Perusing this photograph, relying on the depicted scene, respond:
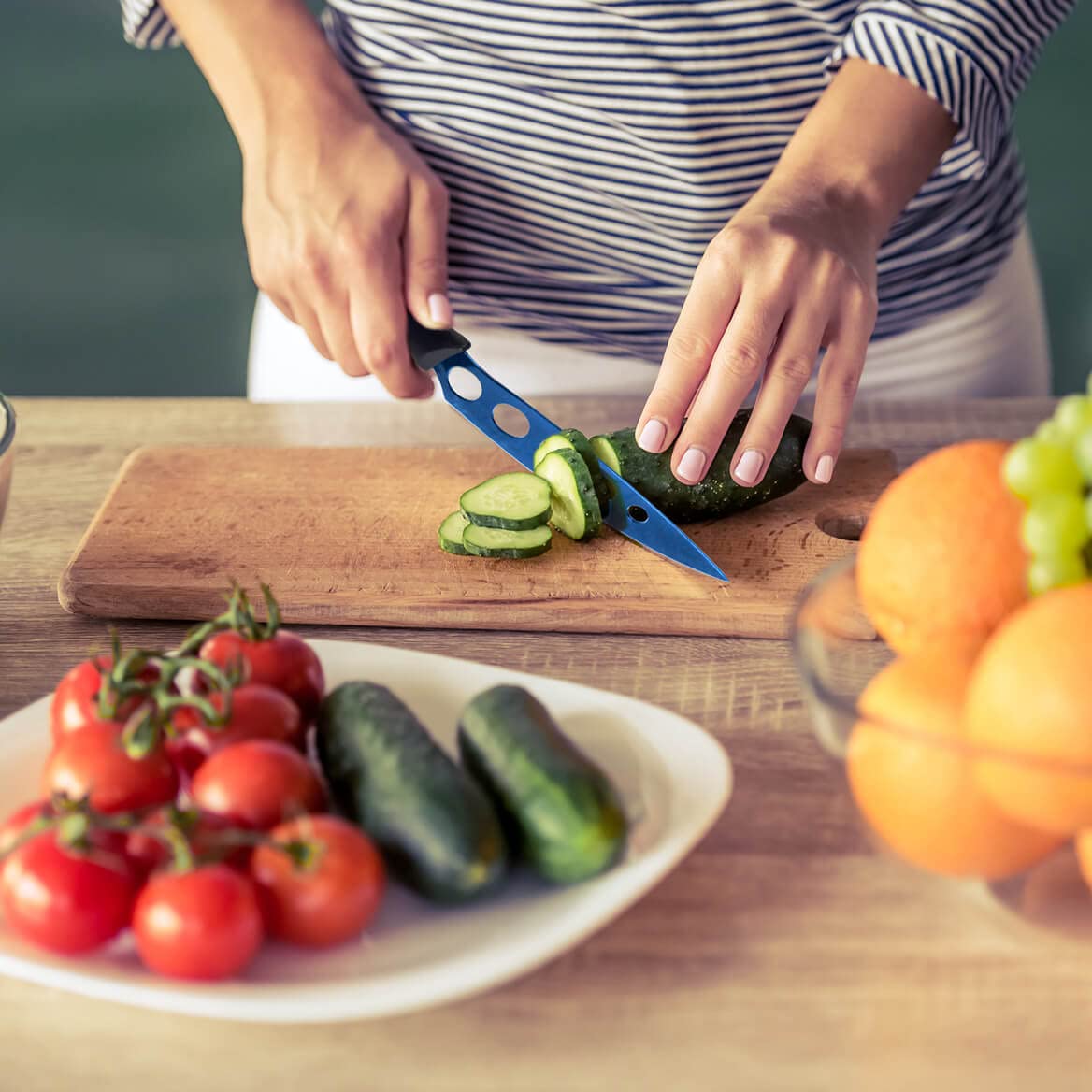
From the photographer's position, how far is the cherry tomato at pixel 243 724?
81 centimetres

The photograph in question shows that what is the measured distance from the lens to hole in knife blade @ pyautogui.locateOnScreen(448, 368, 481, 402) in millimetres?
1564

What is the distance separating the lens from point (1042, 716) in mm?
636

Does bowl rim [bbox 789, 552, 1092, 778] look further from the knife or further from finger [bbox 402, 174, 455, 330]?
finger [bbox 402, 174, 455, 330]

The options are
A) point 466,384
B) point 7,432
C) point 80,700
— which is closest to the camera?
point 80,700

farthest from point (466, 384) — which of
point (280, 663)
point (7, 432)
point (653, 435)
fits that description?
point (280, 663)

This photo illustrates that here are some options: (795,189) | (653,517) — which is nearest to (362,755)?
(653,517)

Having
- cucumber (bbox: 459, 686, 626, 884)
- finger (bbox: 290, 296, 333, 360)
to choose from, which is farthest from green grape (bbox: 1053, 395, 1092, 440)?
finger (bbox: 290, 296, 333, 360)

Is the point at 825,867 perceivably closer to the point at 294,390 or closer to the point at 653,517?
the point at 653,517

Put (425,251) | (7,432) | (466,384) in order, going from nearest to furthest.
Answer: (7,432)
(425,251)
(466,384)

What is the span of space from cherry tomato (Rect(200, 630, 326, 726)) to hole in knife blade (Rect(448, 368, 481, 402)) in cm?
64

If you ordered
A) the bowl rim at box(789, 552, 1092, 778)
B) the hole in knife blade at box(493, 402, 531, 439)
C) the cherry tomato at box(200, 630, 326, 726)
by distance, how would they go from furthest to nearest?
the hole in knife blade at box(493, 402, 531, 439)
the cherry tomato at box(200, 630, 326, 726)
the bowl rim at box(789, 552, 1092, 778)

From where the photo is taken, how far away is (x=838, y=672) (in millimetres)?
875

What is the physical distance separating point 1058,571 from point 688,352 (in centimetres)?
63

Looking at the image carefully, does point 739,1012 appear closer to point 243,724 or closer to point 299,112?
point 243,724
